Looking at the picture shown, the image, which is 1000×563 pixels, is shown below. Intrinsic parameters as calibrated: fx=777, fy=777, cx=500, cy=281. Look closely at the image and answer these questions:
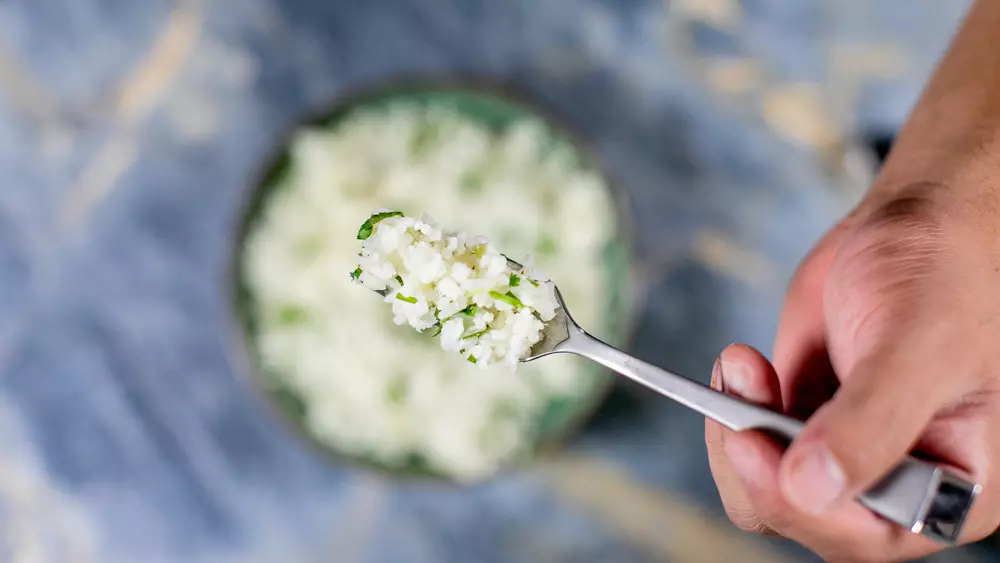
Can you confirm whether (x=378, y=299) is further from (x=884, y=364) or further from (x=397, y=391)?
(x=884, y=364)

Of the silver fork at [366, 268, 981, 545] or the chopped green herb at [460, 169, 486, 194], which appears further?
the chopped green herb at [460, 169, 486, 194]

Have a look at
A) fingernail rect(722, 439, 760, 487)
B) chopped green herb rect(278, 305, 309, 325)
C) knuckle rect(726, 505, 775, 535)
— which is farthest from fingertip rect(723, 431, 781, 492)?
chopped green herb rect(278, 305, 309, 325)

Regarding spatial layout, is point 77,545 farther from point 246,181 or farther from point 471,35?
point 471,35

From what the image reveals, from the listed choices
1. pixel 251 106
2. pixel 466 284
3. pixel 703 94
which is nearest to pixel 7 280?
pixel 251 106

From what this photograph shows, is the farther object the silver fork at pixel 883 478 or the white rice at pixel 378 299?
the white rice at pixel 378 299

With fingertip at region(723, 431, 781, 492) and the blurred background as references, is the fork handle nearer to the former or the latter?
fingertip at region(723, 431, 781, 492)

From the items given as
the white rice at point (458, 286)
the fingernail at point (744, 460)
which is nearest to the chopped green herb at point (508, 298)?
the white rice at point (458, 286)

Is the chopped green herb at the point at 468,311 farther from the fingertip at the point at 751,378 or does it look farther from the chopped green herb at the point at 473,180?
the chopped green herb at the point at 473,180
